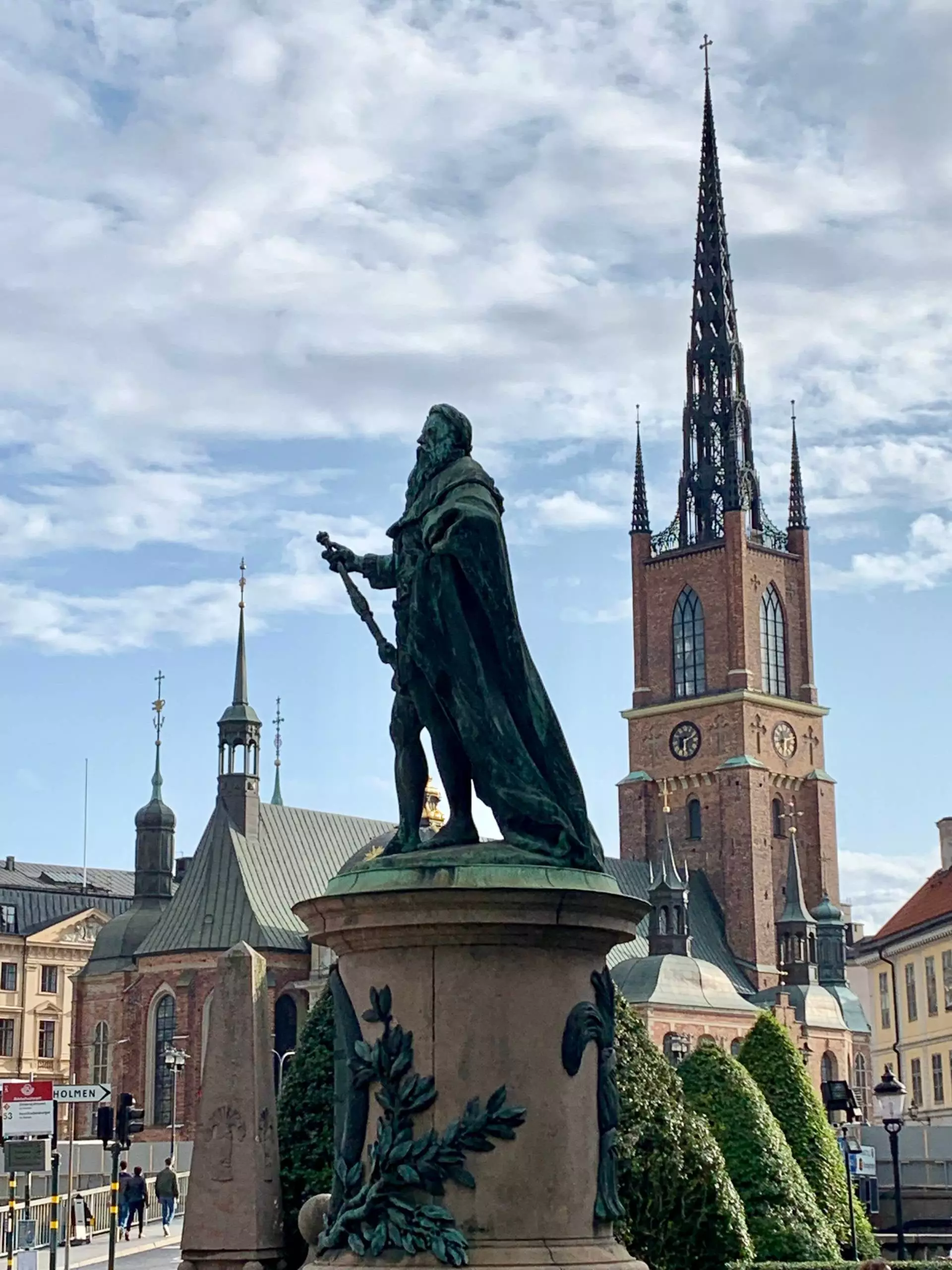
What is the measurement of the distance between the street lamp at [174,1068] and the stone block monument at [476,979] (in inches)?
2131

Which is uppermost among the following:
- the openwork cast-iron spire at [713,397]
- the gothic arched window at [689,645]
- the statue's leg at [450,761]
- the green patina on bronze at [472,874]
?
the openwork cast-iron spire at [713,397]

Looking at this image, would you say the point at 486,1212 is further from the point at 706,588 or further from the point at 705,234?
the point at 705,234

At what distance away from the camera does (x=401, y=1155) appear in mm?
9453

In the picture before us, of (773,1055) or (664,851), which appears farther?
(664,851)

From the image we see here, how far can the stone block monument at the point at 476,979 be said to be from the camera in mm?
9414

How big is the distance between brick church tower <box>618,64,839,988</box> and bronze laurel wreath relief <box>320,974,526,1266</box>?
89.9 meters

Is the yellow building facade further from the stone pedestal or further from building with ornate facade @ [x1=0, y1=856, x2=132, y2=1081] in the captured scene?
the stone pedestal

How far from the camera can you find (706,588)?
104000 millimetres

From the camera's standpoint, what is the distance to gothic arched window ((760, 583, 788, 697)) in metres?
104

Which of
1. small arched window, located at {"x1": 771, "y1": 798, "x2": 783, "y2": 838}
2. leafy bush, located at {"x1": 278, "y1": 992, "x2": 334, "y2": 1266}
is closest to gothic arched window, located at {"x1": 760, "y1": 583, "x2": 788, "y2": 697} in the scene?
small arched window, located at {"x1": 771, "y1": 798, "x2": 783, "y2": 838}

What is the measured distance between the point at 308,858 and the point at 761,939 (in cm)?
2340

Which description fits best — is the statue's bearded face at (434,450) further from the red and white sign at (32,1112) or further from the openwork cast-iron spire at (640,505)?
the openwork cast-iron spire at (640,505)

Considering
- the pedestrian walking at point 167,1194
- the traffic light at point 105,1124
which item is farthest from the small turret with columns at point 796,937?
the traffic light at point 105,1124

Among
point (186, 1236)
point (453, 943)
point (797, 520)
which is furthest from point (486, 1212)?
point (797, 520)
